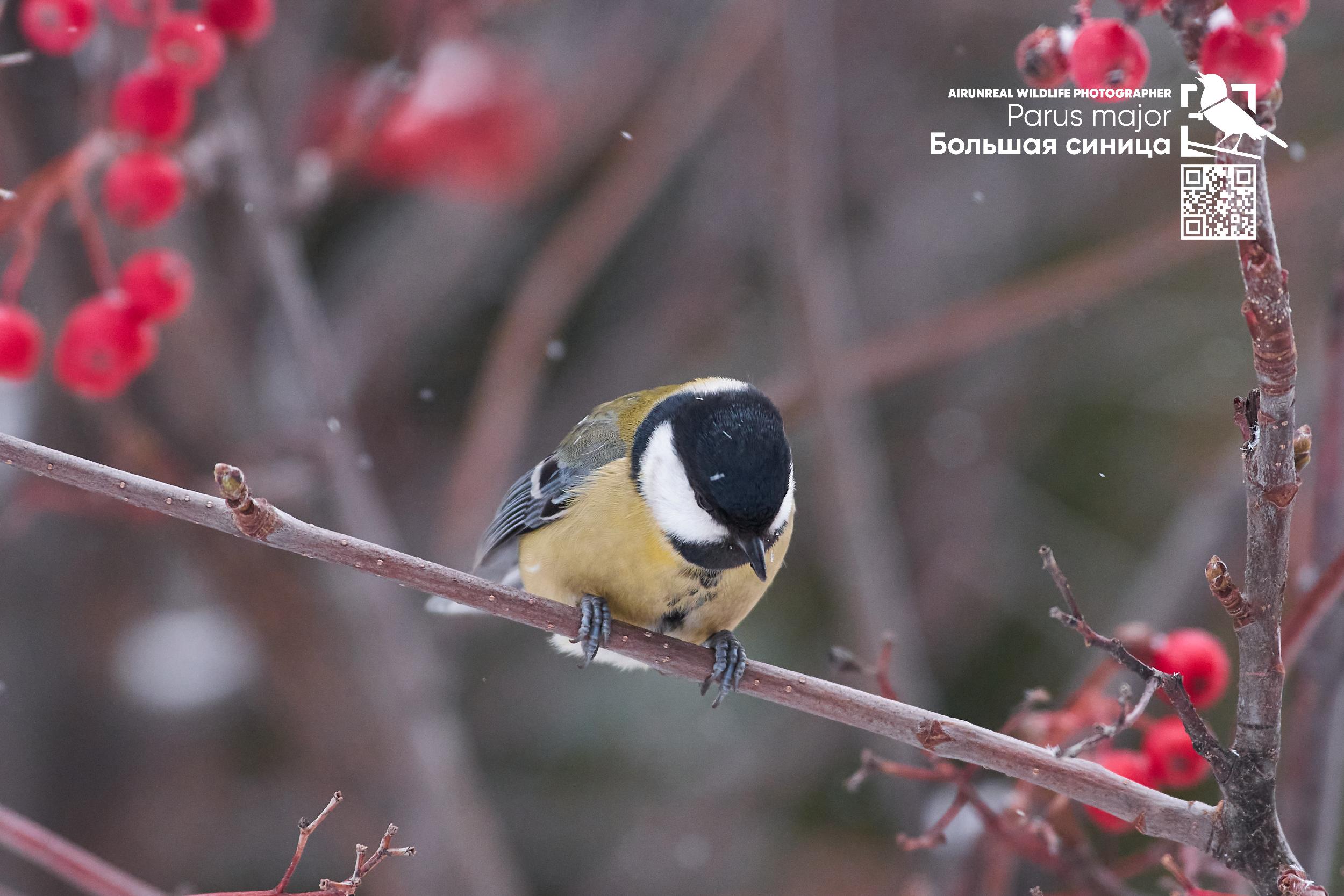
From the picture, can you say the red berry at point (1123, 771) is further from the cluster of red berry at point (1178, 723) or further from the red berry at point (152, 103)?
the red berry at point (152, 103)

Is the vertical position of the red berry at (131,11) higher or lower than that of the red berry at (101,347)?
higher

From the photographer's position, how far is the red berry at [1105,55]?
103 centimetres

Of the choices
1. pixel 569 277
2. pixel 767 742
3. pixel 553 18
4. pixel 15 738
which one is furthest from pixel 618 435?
pixel 553 18

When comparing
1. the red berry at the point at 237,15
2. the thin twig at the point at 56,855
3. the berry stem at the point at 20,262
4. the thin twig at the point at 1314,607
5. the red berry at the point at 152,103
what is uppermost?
the red berry at the point at 237,15

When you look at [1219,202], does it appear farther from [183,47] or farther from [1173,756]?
[183,47]

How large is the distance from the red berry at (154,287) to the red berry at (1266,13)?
1.29m

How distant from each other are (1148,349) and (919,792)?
4.71 ft

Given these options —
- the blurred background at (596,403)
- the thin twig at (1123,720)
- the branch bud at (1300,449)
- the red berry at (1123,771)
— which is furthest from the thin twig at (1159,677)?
the blurred background at (596,403)

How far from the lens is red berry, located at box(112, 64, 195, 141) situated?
152 centimetres

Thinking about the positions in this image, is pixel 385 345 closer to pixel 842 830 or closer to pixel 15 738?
pixel 15 738

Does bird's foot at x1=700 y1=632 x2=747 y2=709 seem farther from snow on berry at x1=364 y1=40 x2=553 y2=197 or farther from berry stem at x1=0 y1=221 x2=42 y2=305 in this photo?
snow on berry at x1=364 y1=40 x2=553 y2=197

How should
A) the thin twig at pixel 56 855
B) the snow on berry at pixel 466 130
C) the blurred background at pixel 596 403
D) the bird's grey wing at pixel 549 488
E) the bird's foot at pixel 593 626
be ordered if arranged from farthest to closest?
1. the snow on berry at pixel 466 130
2. the blurred background at pixel 596 403
3. the bird's grey wing at pixel 549 488
4. the bird's foot at pixel 593 626
5. the thin twig at pixel 56 855

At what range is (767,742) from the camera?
9.66 ft

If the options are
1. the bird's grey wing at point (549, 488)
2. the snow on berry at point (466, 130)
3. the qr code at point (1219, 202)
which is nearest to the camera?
the qr code at point (1219, 202)
